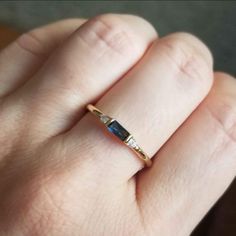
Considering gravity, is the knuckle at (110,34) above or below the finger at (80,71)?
above

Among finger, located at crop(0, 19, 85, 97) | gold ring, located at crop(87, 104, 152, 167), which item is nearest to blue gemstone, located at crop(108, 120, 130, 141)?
gold ring, located at crop(87, 104, 152, 167)

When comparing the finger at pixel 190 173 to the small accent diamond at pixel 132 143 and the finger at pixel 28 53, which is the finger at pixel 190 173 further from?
the finger at pixel 28 53

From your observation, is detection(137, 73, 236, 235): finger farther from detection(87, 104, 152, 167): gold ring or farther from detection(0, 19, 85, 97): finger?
detection(0, 19, 85, 97): finger

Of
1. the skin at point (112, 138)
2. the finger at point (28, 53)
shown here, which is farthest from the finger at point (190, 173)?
the finger at point (28, 53)

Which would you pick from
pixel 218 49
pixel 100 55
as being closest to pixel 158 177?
pixel 100 55

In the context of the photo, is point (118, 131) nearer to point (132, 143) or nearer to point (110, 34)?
point (132, 143)

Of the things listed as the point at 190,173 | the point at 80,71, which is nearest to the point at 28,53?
the point at 80,71

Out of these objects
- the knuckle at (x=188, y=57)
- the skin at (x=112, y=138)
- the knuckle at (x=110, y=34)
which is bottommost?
the skin at (x=112, y=138)
